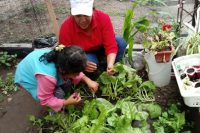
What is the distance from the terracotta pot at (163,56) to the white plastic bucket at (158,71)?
1.9 inches

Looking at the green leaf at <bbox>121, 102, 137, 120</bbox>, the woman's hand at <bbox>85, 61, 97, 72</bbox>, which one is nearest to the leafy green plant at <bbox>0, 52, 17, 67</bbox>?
the woman's hand at <bbox>85, 61, 97, 72</bbox>

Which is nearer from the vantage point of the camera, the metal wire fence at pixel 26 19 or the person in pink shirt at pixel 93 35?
the person in pink shirt at pixel 93 35

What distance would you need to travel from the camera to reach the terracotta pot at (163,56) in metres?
2.75

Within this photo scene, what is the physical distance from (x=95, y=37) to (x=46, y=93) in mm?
780

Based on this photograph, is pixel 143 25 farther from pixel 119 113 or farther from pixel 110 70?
pixel 119 113

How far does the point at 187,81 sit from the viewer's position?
2482 millimetres

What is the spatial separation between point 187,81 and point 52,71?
3.51 ft

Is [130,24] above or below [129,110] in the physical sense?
above

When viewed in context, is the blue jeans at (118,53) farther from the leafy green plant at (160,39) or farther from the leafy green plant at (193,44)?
the leafy green plant at (193,44)

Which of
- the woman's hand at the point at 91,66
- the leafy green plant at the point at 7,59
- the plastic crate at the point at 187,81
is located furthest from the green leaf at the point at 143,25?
the leafy green plant at the point at 7,59

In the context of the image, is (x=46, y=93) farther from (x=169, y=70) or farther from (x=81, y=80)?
(x=169, y=70)

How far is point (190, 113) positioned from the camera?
2688 mm

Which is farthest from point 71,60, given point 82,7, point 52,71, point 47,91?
point 82,7

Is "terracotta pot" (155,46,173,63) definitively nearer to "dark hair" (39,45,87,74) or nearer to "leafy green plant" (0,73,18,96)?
"dark hair" (39,45,87,74)
